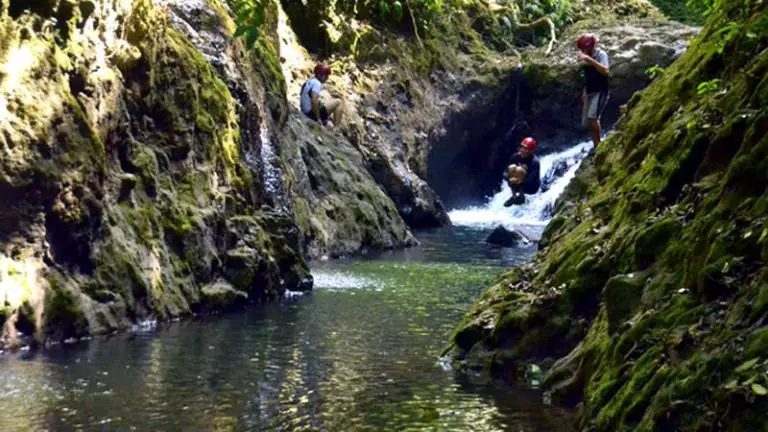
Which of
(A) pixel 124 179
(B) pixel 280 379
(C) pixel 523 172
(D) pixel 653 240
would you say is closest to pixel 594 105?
(C) pixel 523 172

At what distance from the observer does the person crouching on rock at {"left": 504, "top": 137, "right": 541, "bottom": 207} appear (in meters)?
16.7

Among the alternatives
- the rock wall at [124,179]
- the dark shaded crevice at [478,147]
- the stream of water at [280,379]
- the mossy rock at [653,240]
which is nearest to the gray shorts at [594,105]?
the stream of water at [280,379]

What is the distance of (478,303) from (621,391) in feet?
15.0

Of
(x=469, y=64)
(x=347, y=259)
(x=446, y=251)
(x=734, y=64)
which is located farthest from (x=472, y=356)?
(x=469, y=64)

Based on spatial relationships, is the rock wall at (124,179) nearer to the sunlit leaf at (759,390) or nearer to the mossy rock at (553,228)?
the mossy rock at (553,228)

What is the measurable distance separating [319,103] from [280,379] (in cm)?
1728

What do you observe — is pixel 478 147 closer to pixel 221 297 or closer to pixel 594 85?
pixel 594 85

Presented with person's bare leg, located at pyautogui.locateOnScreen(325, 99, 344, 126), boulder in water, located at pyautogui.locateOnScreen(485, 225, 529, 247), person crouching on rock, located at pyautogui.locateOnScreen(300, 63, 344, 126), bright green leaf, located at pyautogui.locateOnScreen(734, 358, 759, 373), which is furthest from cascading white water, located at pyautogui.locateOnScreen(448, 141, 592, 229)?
bright green leaf, located at pyautogui.locateOnScreen(734, 358, 759, 373)

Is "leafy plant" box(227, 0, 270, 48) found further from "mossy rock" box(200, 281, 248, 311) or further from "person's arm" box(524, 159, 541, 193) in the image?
"person's arm" box(524, 159, 541, 193)

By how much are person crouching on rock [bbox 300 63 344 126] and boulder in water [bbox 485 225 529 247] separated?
5.07m

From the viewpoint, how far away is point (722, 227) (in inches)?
239

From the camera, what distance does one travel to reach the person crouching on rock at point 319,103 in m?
24.1

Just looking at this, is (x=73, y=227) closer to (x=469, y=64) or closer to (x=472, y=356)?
(x=472, y=356)

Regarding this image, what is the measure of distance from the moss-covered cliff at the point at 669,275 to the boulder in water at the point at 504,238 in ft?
46.0
